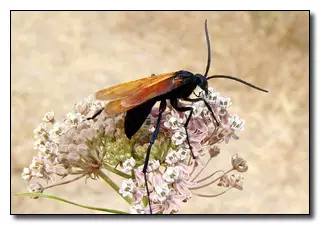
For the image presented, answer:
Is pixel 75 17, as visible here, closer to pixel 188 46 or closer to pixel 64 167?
pixel 188 46

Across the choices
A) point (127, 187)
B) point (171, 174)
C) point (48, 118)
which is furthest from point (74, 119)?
point (171, 174)

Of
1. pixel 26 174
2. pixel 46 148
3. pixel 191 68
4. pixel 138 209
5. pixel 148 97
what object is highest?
pixel 191 68

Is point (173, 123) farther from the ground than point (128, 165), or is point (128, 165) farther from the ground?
point (173, 123)

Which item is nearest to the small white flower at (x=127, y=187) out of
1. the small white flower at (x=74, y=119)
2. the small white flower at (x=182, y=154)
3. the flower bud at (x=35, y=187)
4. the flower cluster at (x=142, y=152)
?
the flower cluster at (x=142, y=152)

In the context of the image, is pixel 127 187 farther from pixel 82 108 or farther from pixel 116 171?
pixel 82 108

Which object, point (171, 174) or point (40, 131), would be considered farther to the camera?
point (40, 131)

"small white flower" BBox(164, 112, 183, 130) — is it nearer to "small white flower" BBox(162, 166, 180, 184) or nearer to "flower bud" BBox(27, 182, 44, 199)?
"small white flower" BBox(162, 166, 180, 184)

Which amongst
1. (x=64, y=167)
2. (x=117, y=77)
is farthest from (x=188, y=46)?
(x=64, y=167)

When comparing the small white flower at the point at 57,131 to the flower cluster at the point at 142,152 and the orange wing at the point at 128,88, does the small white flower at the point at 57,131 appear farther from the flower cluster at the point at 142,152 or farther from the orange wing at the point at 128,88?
the orange wing at the point at 128,88
